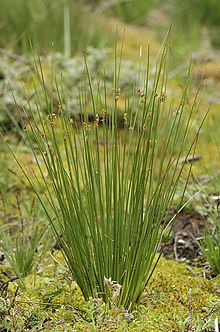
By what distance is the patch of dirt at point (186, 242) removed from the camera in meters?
2.19

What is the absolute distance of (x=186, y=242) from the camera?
2307 mm

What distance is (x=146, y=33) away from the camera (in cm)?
680

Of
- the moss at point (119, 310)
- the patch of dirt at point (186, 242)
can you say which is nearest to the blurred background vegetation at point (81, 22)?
the patch of dirt at point (186, 242)

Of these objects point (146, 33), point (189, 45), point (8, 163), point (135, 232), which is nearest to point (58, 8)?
point (189, 45)

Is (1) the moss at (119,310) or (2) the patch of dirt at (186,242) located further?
(2) the patch of dirt at (186,242)

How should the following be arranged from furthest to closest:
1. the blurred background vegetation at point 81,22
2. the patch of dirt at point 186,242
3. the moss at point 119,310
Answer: the blurred background vegetation at point 81,22, the patch of dirt at point 186,242, the moss at point 119,310


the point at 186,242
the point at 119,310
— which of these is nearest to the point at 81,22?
the point at 186,242

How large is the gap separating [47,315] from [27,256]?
1.30ft

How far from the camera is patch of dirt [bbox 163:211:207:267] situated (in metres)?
2.19

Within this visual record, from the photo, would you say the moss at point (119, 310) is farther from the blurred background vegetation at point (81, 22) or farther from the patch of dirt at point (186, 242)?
the blurred background vegetation at point (81, 22)

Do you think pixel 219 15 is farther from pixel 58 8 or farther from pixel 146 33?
pixel 58 8

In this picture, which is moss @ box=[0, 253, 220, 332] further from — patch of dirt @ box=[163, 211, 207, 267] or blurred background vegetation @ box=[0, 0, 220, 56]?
blurred background vegetation @ box=[0, 0, 220, 56]

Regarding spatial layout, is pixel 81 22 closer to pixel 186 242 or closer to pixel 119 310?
pixel 186 242

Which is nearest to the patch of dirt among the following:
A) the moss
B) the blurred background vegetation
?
the moss
